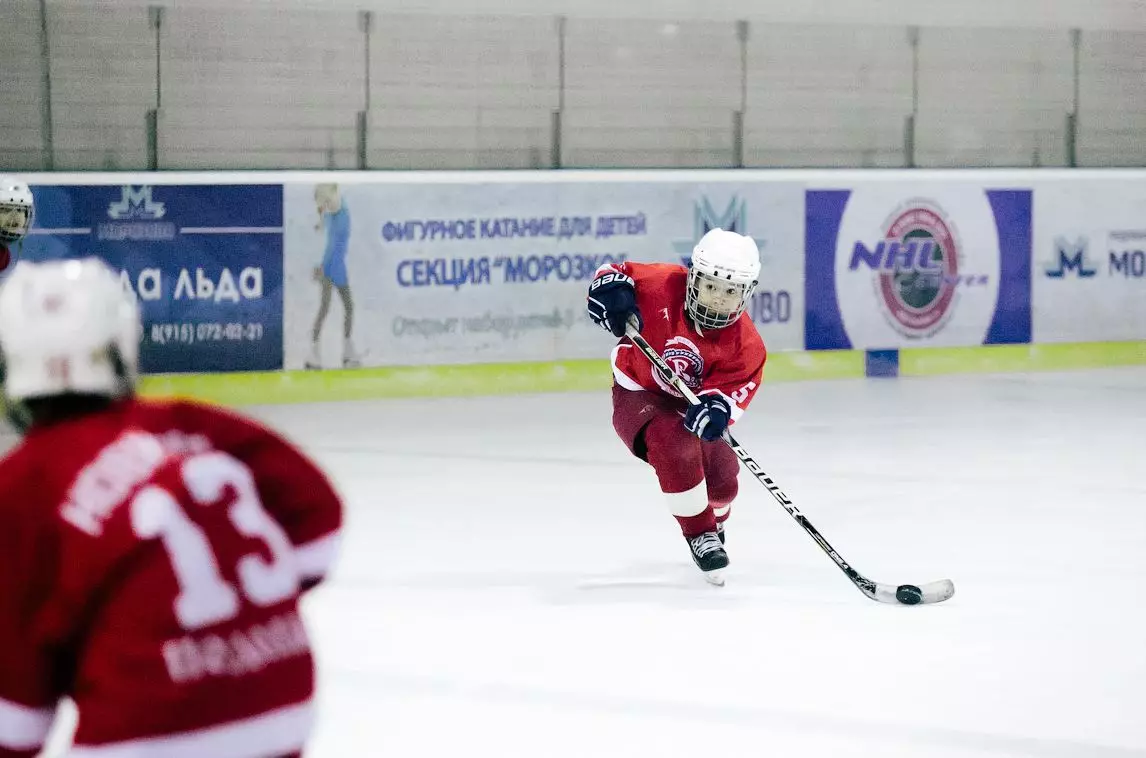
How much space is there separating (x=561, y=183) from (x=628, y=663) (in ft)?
15.8

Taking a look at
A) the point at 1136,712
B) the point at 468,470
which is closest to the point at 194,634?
the point at 1136,712

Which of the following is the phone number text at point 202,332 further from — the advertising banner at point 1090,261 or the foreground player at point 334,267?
the advertising banner at point 1090,261

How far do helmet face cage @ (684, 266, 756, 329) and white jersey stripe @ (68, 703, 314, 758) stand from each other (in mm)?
2722

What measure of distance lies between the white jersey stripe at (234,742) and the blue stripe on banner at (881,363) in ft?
24.7

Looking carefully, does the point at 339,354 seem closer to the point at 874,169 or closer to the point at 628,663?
the point at 874,169

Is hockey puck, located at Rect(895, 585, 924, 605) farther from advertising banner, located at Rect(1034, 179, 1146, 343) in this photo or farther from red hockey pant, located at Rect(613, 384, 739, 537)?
advertising banner, located at Rect(1034, 179, 1146, 343)

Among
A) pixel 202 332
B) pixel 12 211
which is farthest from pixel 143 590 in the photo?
pixel 202 332

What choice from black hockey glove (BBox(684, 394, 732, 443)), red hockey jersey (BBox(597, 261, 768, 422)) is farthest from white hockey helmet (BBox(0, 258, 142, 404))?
red hockey jersey (BBox(597, 261, 768, 422))

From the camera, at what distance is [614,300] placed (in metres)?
4.25

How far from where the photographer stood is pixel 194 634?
4.42 feet

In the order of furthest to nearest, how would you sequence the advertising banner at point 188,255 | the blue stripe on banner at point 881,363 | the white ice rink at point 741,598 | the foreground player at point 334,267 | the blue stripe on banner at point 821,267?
the blue stripe on banner at point 881,363 → the blue stripe on banner at point 821,267 → the foreground player at point 334,267 → the advertising banner at point 188,255 → the white ice rink at point 741,598

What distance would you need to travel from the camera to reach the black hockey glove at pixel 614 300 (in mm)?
4258

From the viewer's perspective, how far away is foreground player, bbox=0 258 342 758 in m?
1.30

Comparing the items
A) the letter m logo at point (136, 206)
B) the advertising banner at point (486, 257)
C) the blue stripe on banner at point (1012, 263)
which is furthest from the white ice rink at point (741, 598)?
the blue stripe on banner at point (1012, 263)
